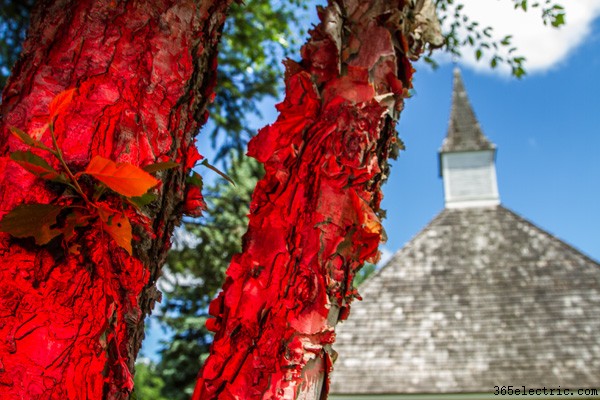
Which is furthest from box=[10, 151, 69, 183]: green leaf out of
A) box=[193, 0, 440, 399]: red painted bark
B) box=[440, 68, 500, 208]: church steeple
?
box=[440, 68, 500, 208]: church steeple

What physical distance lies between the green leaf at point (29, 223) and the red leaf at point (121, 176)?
0.30ft

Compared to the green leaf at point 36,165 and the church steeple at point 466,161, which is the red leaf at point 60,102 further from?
the church steeple at point 466,161

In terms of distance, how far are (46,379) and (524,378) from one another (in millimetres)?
8200

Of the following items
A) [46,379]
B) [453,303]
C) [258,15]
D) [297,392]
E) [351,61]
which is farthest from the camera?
[453,303]

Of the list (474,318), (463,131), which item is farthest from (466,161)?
A: (474,318)

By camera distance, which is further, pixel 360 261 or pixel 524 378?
pixel 524 378

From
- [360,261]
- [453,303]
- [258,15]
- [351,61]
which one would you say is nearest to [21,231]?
[360,261]

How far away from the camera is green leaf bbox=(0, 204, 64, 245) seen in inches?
34.7

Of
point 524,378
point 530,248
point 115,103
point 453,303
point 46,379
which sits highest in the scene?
point 530,248

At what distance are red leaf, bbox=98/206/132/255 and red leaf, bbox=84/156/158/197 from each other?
0.04 metres

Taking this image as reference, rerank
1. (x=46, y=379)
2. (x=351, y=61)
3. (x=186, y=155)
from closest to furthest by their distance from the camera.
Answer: (x=46, y=379), (x=186, y=155), (x=351, y=61)

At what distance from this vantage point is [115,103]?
1.07 metres

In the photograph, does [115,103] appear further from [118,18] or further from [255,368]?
[255,368]

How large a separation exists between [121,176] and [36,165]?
4.8 inches
